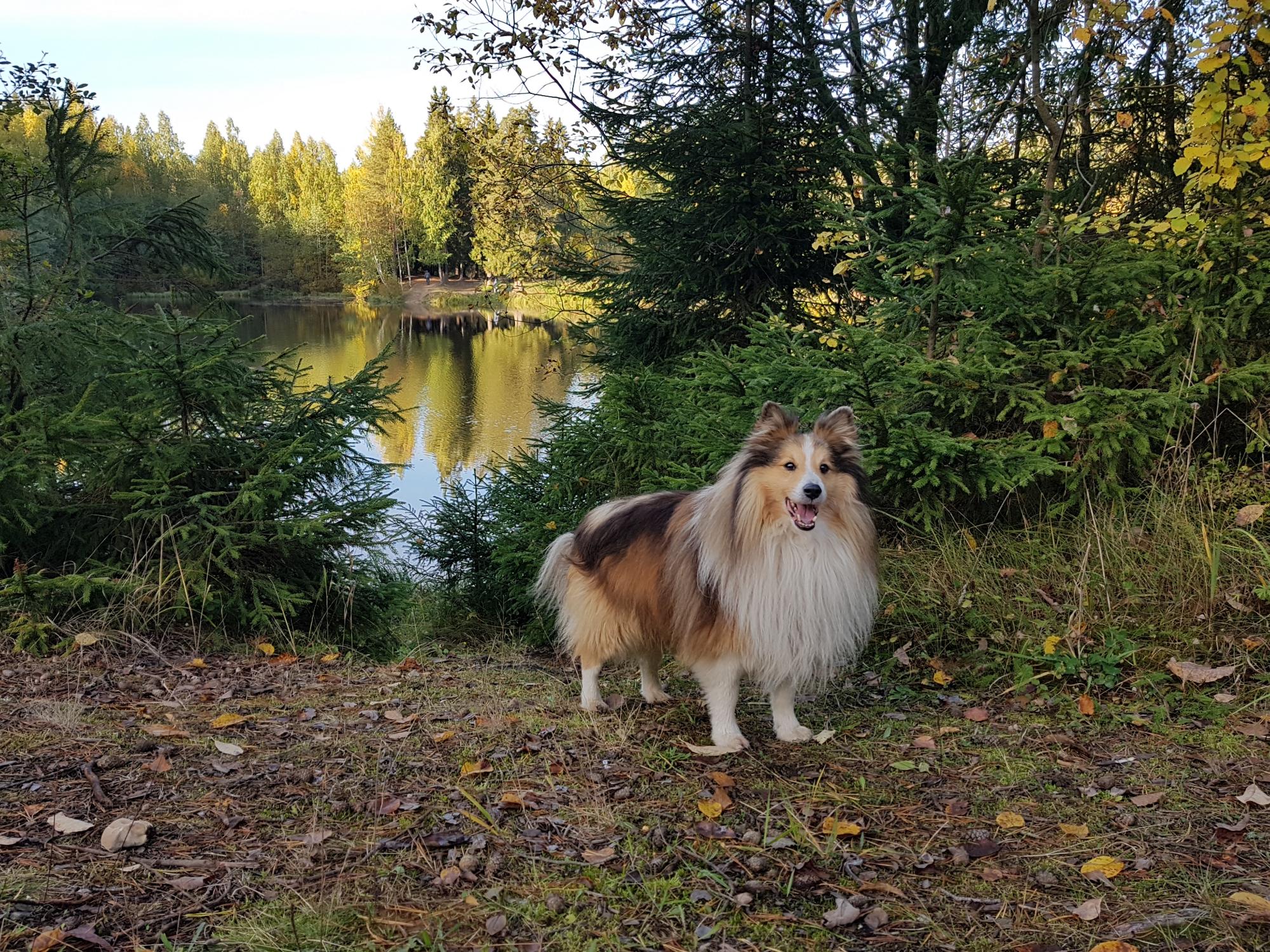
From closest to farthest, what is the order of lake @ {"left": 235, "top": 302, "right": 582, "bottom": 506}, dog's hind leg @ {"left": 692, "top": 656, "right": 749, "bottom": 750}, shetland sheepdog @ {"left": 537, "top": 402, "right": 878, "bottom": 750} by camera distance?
1. shetland sheepdog @ {"left": 537, "top": 402, "right": 878, "bottom": 750}
2. dog's hind leg @ {"left": 692, "top": 656, "right": 749, "bottom": 750}
3. lake @ {"left": 235, "top": 302, "right": 582, "bottom": 506}

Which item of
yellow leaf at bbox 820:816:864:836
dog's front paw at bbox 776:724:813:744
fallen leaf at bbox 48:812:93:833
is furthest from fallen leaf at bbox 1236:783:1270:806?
fallen leaf at bbox 48:812:93:833

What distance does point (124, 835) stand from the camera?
2748 mm

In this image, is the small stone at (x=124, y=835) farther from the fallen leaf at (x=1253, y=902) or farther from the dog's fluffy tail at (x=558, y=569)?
the fallen leaf at (x=1253, y=902)

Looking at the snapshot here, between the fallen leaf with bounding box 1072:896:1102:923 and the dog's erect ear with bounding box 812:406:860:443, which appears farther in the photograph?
the dog's erect ear with bounding box 812:406:860:443

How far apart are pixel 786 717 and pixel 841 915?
1.53m

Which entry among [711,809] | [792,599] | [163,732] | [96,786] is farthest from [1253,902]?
[163,732]

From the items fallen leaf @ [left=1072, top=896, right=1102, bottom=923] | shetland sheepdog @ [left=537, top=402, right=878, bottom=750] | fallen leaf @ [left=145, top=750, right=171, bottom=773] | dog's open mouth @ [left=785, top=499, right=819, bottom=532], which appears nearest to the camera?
fallen leaf @ [left=1072, top=896, right=1102, bottom=923]

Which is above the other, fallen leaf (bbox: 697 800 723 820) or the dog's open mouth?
the dog's open mouth

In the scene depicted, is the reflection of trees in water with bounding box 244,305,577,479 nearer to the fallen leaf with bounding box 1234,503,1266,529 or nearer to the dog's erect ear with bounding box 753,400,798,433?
the dog's erect ear with bounding box 753,400,798,433

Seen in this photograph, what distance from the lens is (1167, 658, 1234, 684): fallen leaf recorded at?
4.03m

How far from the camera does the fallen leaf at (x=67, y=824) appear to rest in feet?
9.15

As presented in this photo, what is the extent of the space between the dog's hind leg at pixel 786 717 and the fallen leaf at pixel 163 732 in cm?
256

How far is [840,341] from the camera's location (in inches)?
263

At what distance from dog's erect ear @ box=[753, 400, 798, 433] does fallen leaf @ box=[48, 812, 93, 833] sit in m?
2.80
